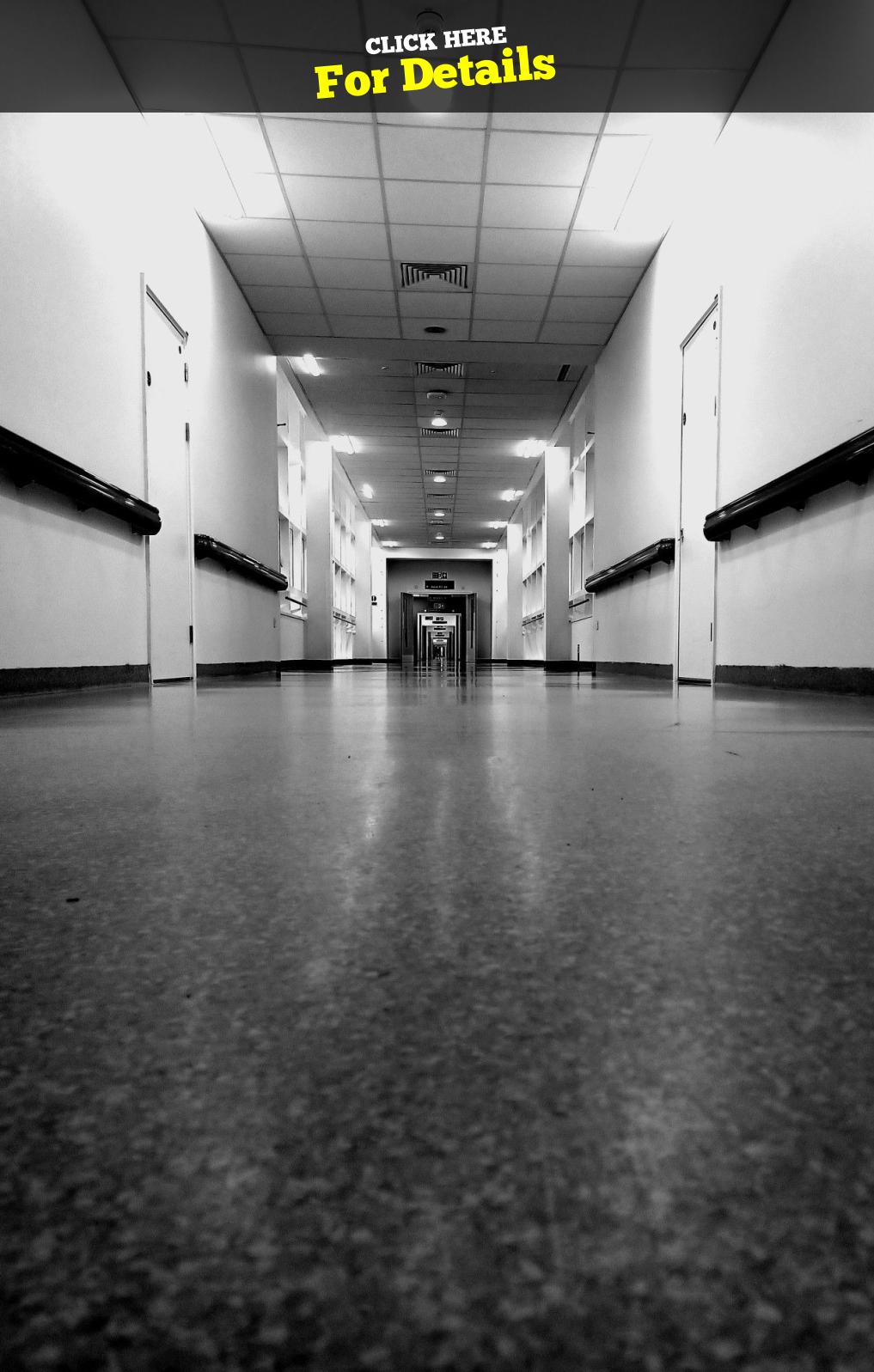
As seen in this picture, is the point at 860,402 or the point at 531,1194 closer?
the point at 531,1194

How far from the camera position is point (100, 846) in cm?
64

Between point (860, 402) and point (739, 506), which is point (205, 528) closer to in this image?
point (739, 506)

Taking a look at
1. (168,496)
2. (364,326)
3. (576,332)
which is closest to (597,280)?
(576,332)

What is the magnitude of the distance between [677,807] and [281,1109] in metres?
0.60

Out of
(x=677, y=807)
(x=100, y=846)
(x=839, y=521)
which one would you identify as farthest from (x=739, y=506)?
(x=100, y=846)

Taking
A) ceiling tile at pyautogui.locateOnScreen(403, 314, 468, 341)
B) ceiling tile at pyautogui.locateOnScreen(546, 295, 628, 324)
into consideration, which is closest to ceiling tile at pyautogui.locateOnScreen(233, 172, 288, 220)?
ceiling tile at pyautogui.locateOnScreen(403, 314, 468, 341)

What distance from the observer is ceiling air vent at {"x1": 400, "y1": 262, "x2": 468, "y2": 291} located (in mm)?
5613

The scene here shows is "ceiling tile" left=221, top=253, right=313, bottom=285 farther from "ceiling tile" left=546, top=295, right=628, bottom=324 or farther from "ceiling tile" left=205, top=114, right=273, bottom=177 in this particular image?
"ceiling tile" left=546, top=295, right=628, bottom=324

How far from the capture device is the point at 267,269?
5715 mm

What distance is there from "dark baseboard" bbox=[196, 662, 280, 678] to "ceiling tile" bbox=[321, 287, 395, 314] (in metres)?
2.85

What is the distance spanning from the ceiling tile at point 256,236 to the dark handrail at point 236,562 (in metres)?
1.94

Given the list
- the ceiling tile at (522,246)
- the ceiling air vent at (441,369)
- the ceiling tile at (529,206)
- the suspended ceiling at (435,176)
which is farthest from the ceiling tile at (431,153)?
the ceiling air vent at (441,369)

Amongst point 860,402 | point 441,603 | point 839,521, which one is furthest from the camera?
point 441,603

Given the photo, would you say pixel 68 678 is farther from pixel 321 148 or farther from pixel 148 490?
pixel 321 148
